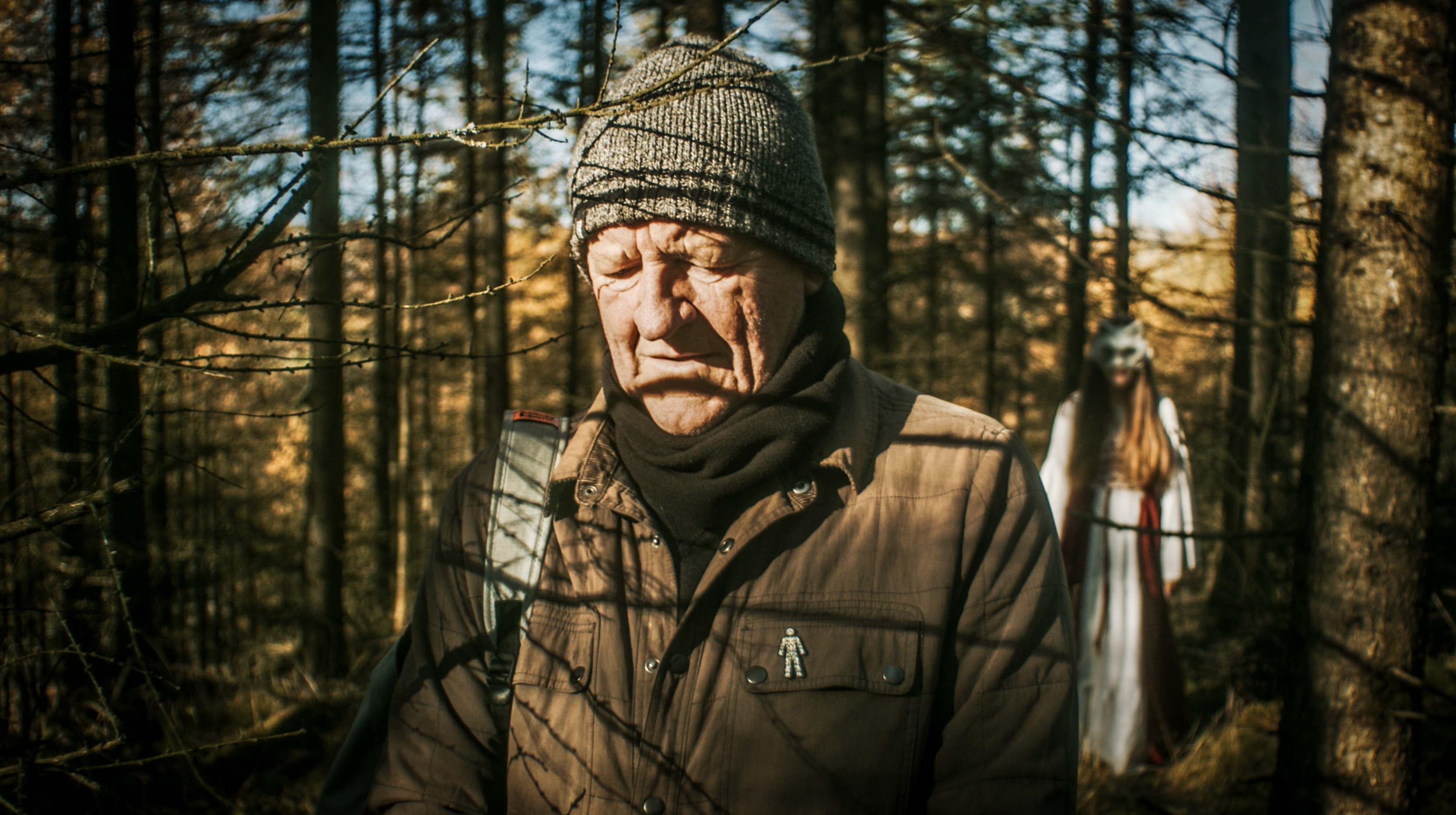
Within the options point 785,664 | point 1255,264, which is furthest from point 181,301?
point 1255,264

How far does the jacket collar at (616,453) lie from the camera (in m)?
1.62

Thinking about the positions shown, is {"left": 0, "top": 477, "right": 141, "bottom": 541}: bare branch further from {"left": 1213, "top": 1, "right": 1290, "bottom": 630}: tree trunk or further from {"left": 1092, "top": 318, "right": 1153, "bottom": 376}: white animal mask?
{"left": 1092, "top": 318, "right": 1153, "bottom": 376}: white animal mask

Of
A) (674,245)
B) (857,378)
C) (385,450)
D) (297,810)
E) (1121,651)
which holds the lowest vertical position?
(297,810)

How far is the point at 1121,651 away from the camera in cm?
463

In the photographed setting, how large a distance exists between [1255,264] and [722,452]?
7.29m

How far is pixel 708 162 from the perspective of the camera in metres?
1.62

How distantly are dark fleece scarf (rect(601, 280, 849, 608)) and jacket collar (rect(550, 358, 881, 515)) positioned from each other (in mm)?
33

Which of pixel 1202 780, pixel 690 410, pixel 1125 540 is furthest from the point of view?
pixel 1125 540

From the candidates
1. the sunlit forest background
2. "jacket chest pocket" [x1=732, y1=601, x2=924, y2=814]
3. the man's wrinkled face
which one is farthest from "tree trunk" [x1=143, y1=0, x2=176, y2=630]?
"jacket chest pocket" [x1=732, y1=601, x2=924, y2=814]

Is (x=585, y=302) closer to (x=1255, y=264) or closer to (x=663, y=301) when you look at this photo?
(x=1255, y=264)

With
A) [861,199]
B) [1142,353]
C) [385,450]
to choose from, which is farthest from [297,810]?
[385,450]

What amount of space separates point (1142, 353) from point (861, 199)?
9.24ft

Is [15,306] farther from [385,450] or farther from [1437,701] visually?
[1437,701]

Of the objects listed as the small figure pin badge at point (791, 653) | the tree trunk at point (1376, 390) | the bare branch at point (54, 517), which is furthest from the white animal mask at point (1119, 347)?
the bare branch at point (54, 517)
